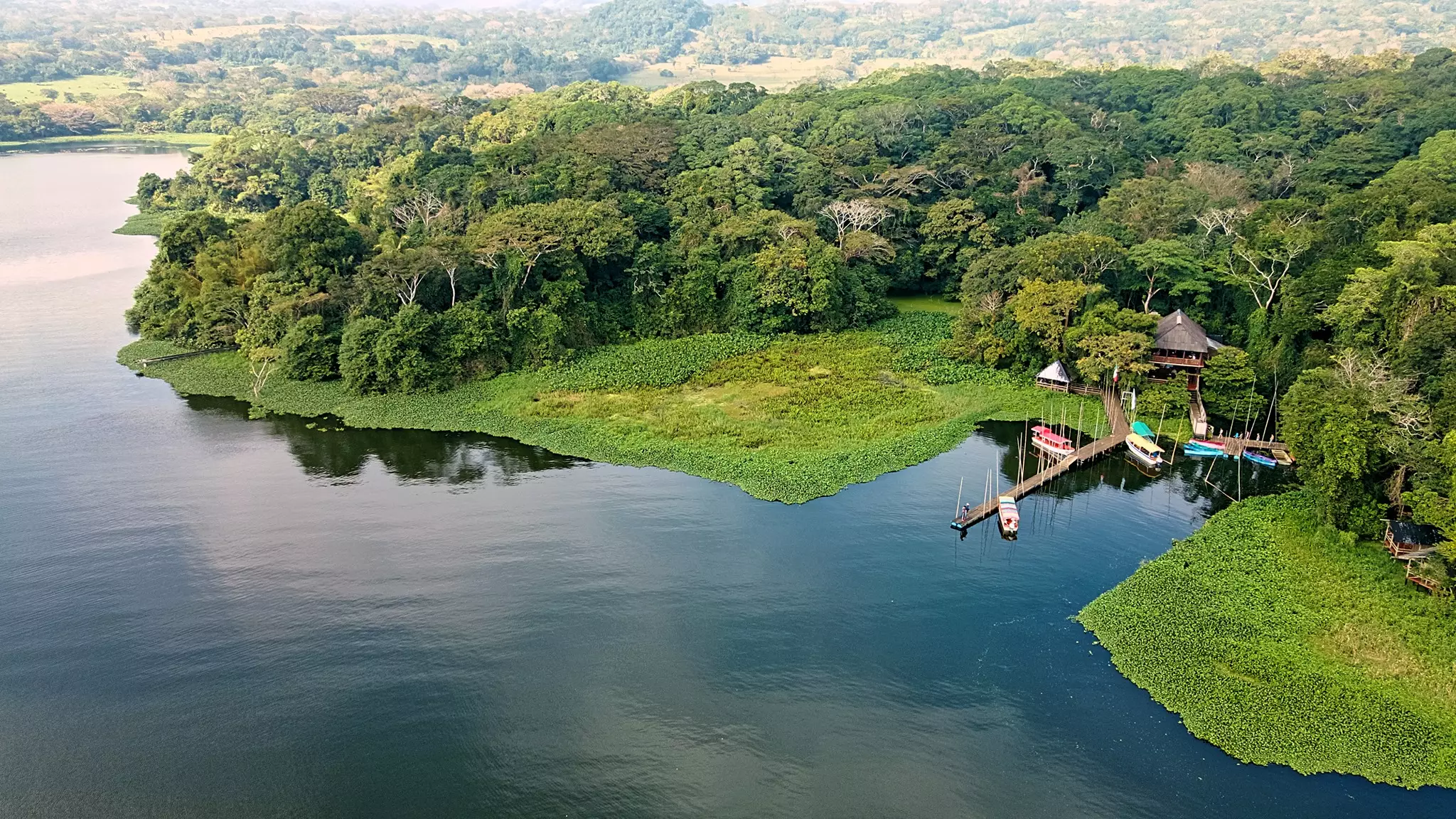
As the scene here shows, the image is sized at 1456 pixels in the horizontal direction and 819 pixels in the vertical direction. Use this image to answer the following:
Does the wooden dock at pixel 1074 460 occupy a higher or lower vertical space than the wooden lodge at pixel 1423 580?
higher

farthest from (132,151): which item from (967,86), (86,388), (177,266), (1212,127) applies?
(1212,127)

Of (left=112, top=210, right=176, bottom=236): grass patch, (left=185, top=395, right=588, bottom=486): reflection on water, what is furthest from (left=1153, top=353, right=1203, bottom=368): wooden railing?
(left=112, top=210, right=176, bottom=236): grass patch

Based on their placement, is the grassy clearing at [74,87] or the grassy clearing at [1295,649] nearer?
the grassy clearing at [1295,649]

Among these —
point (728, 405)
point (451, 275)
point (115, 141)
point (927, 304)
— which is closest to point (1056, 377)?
point (728, 405)

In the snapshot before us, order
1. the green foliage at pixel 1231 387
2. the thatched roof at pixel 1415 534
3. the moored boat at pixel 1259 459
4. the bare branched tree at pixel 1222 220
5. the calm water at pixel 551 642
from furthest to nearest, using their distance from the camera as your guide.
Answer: the bare branched tree at pixel 1222 220
the green foliage at pixel 1231 387
the moored boat at pixel 1259 459
the thatched roof at pixel 1415 534
the calm water at pixel 551 642

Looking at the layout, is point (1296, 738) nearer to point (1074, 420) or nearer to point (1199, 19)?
point (1074, 420)

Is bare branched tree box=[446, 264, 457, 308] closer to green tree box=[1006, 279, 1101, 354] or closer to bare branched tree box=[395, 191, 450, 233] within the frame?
bare branched tree box=[395, 191, 450, 233]

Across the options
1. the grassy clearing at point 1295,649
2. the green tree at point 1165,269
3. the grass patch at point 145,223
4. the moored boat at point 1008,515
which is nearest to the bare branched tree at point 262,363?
the moored boat at point 1008,515

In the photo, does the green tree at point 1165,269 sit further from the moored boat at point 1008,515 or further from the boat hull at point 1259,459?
the moored boat at point 1008,515
